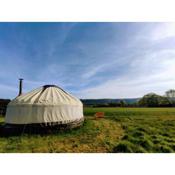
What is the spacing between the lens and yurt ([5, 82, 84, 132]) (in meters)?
4.80

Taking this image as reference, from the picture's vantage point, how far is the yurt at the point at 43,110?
4805 millimetres

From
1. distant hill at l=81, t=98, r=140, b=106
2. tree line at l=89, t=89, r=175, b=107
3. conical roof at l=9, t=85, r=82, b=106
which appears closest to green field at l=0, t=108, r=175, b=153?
conical roof at l=9, t=85, r=82, b=106

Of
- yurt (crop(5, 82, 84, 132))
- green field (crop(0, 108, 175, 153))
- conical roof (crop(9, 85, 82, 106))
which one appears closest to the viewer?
green field (crop(0, 108, 175, 153))

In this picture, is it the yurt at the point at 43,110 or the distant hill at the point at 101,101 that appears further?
the distant hill at the point at 101,101

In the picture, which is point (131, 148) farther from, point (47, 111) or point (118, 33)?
point (118, 33)

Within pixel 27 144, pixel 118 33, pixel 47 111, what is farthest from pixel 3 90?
pixel 118 33

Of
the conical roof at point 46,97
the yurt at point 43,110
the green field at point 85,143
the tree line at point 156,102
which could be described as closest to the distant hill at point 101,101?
the tree line at point 156,102

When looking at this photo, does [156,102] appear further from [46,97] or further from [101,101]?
[46,97]

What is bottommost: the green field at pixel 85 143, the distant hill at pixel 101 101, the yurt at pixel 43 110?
the green field at pixel 85 143

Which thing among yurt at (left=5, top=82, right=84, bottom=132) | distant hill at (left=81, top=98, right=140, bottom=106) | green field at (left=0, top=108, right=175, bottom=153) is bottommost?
green field at (left=0, top=108, right=175, bottom=153)

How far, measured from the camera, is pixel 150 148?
3514 millimetres

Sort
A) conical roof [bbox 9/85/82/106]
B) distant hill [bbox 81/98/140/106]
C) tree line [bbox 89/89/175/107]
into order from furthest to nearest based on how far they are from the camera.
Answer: tree line [bbox 89/89/175/107]
distant hill [bbox 81/98/140/106]
conical roof [bbox 9/85/82/106]

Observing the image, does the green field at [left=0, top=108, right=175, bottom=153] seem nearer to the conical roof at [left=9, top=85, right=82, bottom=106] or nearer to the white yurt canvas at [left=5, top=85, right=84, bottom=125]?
the white yurt canvas at [left=5, top=85, right=84, bottom=125]

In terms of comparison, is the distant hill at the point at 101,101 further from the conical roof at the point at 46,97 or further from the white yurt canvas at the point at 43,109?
the white yurt canvas at the point at 43,109
